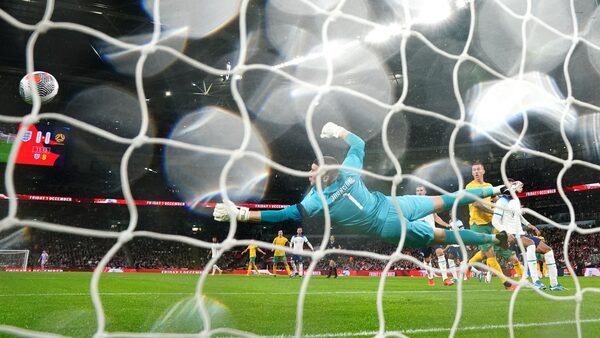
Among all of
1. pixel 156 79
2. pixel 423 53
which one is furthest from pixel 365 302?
pixel 156 79

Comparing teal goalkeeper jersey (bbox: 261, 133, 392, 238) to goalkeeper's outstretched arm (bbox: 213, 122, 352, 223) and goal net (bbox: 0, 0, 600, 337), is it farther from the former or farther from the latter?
goal net (bbox: 0, 0, 600, 337)

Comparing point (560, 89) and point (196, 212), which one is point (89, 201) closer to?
point (196, 212)

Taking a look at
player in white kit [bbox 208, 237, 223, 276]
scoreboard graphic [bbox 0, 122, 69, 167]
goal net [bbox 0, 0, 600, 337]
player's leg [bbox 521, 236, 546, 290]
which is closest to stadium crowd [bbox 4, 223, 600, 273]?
goal net [bbox 0, 0, 600, 337]

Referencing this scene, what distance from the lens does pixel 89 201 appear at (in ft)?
80.0

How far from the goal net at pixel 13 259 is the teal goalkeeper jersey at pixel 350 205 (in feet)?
60.2

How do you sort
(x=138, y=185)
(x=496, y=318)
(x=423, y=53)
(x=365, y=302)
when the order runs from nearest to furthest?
(x=496, y=318) < (x=365, y=302) < (x=423, y=53) < (x=138, y=185)

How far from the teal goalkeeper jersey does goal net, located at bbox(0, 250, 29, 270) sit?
18360 millimetres

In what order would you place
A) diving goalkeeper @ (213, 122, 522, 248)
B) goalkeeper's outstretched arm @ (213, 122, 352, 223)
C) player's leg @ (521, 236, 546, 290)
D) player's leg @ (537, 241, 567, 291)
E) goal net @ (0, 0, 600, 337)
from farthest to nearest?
goal net @ (0, 0, 600, 337) < player's leg @ (537, 241, 567, 291) < player's leg @ (521, 236, 546, 290) < diving goalkeeper @ (213, 122, 522, 248) < goalkeeper's outstretched arm @ (213, 122, 352, 223)

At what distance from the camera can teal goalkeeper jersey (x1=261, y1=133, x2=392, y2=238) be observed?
3.14 m

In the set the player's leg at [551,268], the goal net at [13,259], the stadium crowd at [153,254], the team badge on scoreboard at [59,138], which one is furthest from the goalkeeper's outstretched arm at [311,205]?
the team badge on scoreboard at [59,138]

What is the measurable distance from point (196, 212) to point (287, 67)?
12.7 meters

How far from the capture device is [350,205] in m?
3.22

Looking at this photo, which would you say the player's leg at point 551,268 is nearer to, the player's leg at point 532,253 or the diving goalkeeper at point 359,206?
the player's leg at point 532,253

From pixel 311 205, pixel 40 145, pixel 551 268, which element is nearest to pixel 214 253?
pixel 311 205
